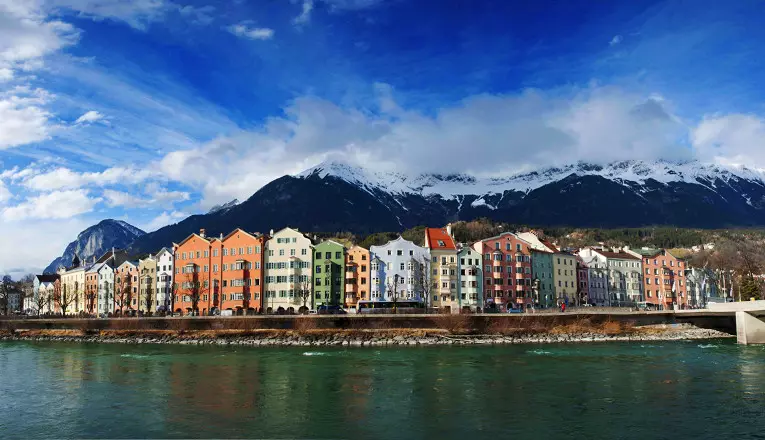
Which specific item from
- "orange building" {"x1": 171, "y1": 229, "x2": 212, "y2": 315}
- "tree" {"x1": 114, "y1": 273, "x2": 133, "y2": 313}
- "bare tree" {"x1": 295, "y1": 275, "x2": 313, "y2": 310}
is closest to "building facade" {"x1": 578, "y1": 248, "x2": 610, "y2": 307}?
"bare tree" {"x1": 295, "y1": 275, "x2": 313, "y2": 310}

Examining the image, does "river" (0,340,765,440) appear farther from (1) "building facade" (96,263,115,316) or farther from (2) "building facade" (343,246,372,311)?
(1) "building facade" (96,263,115,316)

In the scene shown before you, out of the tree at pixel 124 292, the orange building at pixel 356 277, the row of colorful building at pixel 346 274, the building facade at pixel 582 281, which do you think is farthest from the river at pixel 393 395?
the building facade at pixel 582 281

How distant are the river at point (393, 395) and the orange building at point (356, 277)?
167 ft

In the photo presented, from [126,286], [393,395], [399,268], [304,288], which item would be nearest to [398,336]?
[304,288]

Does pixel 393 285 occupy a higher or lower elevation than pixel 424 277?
lower

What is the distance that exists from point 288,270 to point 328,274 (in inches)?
293

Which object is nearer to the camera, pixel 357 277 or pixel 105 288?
pixel 357 277

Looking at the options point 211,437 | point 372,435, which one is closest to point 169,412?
point 211,437

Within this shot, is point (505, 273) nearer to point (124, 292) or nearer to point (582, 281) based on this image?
point (582, 281)

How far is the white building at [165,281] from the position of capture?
425ft

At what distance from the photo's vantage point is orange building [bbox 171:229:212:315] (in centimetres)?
12025

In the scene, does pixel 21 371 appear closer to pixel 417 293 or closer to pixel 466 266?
pixel 417 293

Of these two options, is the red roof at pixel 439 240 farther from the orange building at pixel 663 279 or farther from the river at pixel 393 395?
the orange building at pixel 663 279

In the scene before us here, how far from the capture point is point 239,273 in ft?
381
